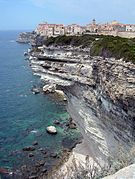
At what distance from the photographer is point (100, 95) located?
65.5ft

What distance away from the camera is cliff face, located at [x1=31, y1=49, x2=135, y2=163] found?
Result: 16.9 m

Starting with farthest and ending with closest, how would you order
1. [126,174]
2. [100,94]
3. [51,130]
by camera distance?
1. [51,130]
2. [100,94]
3. [126,174]

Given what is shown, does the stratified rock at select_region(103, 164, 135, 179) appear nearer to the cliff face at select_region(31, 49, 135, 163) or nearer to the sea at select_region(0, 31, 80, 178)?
the cliff face at select_region(31, 49, 135, 163)

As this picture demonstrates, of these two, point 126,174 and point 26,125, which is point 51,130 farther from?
point 126,174

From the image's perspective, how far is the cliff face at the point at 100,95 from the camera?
16.9 meters

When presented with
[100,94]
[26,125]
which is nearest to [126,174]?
[100,94]

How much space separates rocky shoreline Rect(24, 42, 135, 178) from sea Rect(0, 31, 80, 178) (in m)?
6.20

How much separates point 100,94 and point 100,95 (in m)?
0.07

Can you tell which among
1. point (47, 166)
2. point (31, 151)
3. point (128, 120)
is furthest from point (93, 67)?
point (31, 151)

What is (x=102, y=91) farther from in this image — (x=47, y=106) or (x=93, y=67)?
(x=47, y=106)

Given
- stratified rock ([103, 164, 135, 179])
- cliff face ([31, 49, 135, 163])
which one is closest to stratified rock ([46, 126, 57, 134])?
cliff face ([31, 49, 135, 163])

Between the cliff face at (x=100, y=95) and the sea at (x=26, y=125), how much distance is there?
622 cm

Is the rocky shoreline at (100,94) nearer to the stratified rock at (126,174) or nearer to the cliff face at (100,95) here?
the cliff face at (100,95)

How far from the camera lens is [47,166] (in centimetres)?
2669
